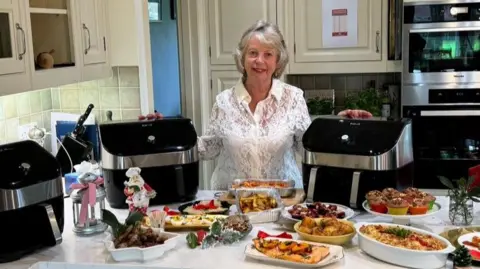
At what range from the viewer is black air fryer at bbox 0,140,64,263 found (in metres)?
1.63

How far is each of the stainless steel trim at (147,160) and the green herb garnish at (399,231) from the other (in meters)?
0.82

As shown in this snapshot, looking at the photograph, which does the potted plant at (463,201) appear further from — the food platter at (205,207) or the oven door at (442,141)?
the oven door at (442,141)

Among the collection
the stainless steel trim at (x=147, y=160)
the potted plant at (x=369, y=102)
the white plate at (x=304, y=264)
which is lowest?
the white plate at (x=304, y=264)

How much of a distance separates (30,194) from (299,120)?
121 cm

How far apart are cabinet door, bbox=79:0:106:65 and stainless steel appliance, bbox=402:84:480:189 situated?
1.76 metres

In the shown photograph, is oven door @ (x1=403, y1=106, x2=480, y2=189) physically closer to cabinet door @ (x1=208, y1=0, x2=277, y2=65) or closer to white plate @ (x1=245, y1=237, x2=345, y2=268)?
cabinet door @ (x1=208, y1=0, x2=277, y2=65)

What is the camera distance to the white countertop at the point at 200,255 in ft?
5.06

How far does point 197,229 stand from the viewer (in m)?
1.80

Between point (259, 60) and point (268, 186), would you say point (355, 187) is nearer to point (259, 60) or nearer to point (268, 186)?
point (268, 186)

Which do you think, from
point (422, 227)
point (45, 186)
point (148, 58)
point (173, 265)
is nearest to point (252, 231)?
point (173, 265)

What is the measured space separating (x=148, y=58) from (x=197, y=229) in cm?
139

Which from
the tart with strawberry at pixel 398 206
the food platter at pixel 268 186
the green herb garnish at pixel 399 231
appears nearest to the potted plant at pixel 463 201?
the tart with strawberry at pixel 398 206

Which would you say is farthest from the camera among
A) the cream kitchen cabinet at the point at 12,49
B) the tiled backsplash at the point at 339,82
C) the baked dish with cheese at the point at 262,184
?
the tiled backsplash at the point at 339,82

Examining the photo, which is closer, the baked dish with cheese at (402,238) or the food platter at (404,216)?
the baked dish with cheese at (402,238)
